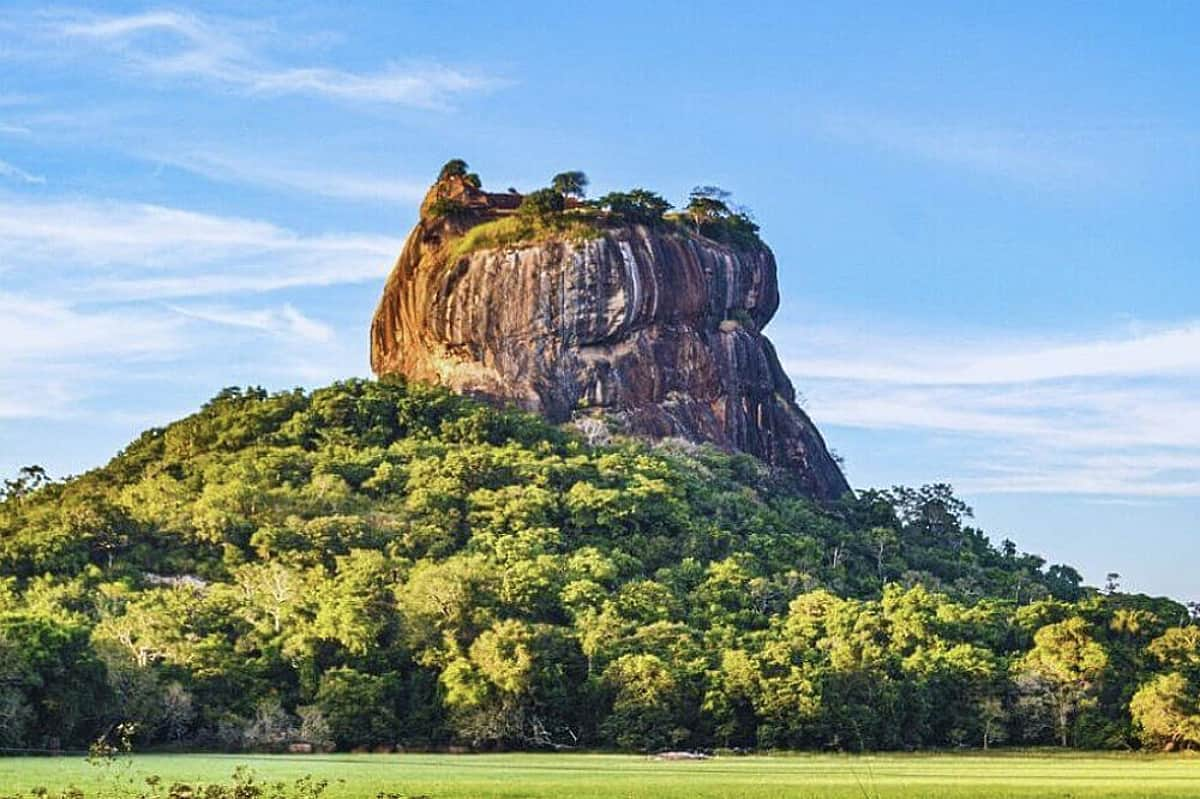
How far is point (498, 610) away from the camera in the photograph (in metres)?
69.2

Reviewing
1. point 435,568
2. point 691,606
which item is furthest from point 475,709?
point 691,606

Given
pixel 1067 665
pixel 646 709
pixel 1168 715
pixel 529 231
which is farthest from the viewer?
pixel 529 231

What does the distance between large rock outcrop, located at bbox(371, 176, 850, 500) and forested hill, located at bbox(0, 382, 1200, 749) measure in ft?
14.8

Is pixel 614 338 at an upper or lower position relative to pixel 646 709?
upper

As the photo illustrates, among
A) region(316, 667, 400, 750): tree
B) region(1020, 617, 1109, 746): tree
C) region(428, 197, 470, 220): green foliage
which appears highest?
region(428, 197, 470, 220): green foliage

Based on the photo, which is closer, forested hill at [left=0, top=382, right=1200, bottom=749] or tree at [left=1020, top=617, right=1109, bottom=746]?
forested hill at [left=0, top=382, right=1200, bottom=749]

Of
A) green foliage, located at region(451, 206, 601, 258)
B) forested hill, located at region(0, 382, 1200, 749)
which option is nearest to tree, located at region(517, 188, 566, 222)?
green foliage, located at region(451, 206, 601, 258)

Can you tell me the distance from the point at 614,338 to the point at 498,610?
3649cm

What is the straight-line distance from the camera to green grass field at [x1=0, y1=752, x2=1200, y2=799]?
4022 centimetres

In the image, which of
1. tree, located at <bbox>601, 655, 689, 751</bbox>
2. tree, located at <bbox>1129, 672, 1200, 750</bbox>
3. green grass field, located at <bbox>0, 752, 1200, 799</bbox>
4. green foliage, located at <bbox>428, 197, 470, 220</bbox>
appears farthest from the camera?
green foliage, located at <bbox>428, 197, 470, 220</bbox>

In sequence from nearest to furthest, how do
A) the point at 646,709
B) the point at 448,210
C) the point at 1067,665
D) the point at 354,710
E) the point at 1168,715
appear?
the point at 354,710 → the point at 646,709 → the point at 1168,715 → the point at 1067,665 → the point at 448,210

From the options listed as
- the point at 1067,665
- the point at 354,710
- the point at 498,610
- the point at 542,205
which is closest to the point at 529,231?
the point at 542,205

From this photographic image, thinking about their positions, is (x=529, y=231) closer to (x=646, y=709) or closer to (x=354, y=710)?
(x=646, y=709)

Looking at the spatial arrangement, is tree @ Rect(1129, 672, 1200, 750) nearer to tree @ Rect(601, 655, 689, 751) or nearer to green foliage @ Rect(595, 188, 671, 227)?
tree @ Rect(601, 655, 689, 751)
